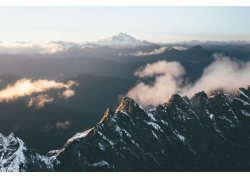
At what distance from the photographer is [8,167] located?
19825 cm
